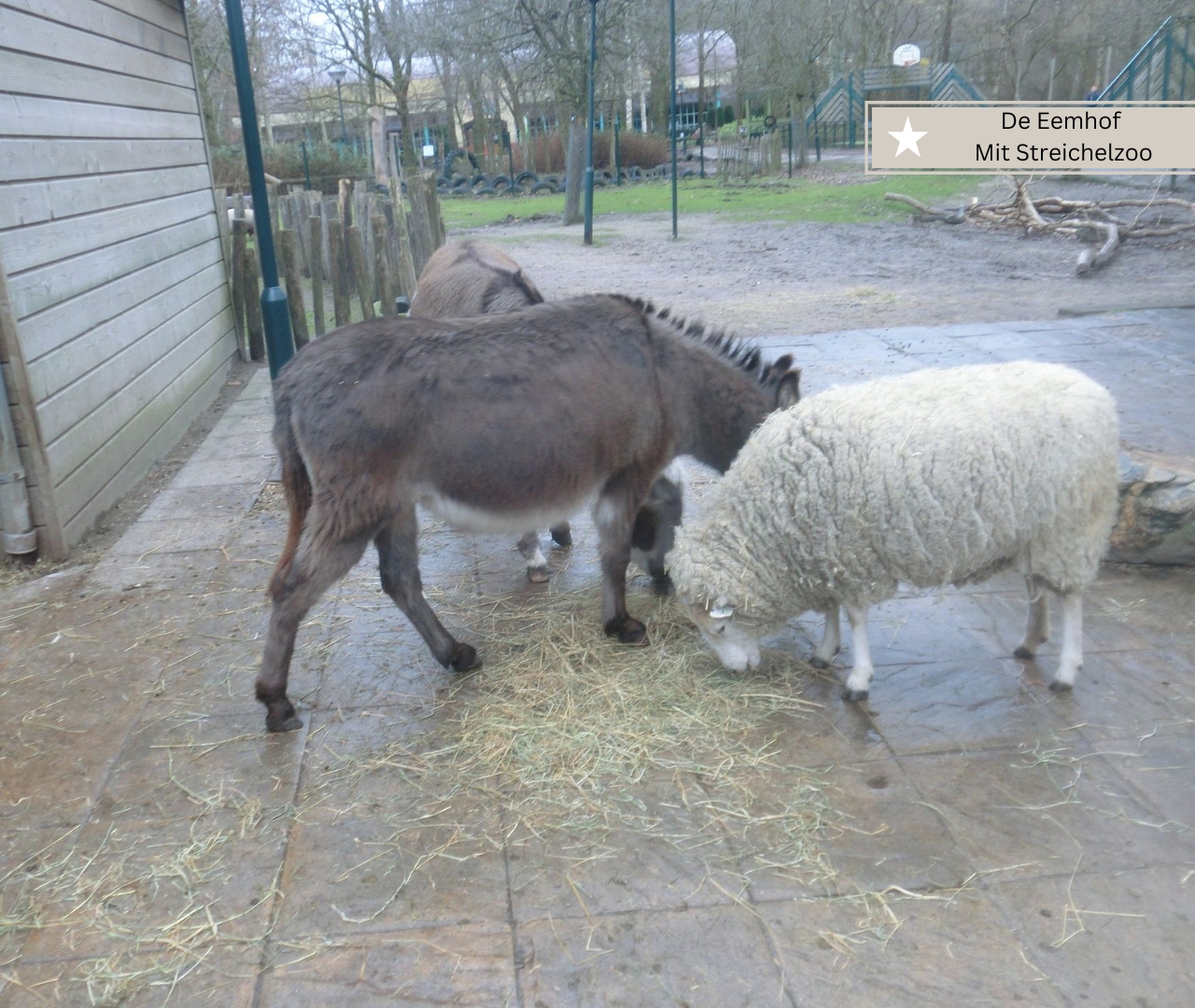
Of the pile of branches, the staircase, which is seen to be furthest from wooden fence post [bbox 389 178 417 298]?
the staircase

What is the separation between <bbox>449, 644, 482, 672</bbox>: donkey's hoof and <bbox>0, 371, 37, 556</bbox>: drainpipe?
103 inches

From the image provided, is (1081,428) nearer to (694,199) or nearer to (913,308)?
(913,308)

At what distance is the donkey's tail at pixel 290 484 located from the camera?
3.46 meters

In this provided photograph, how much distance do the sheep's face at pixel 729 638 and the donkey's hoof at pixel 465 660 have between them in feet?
2.86

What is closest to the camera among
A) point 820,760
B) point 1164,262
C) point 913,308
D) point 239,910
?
point 239,910

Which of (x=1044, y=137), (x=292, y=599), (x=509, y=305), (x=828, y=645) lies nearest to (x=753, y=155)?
(x=1044, y=137)

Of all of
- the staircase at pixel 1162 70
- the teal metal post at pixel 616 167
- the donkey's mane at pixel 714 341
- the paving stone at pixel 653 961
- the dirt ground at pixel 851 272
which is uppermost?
the staircase at pixel 1162 70

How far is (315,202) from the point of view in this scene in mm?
13094

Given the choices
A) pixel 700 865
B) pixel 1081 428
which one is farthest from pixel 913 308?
Result: pixel 700 865

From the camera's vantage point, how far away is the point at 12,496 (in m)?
4.88

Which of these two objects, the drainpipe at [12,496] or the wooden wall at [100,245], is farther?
the wooden wall at [100,245]

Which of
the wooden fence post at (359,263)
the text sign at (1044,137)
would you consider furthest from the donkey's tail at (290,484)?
the text sign at (1044,137)

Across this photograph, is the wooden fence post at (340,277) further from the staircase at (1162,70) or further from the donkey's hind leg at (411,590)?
the staircase at (1162,70)

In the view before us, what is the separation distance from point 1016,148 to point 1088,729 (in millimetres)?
21517
